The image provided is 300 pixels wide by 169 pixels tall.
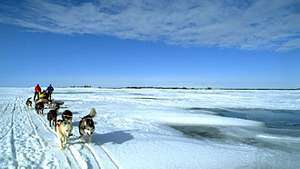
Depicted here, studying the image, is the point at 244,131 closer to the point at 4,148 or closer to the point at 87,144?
the point at 87,144

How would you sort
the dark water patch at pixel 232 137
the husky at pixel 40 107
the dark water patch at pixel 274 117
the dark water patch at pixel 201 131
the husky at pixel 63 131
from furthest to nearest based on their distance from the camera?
the husky at pixel 40 107 < the dark water patch at pixel 274 117 < the dark water patch at pixel 201 131 < the dark water patch at pixel 232 137 < the husky at pixel 63 131

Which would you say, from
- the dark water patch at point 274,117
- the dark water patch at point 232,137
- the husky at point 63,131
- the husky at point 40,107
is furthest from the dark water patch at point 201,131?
the husky at point 40,107

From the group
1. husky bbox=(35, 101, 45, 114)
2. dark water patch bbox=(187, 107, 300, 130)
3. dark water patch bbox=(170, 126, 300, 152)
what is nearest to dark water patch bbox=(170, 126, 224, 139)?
dark water patch bbox=(170, 126, 300, 152)

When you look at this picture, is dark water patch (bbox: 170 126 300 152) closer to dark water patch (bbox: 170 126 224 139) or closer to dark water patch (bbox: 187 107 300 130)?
dark water patch (bbox: 170 126 224 139)

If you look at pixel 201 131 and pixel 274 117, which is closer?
pixel 201 131

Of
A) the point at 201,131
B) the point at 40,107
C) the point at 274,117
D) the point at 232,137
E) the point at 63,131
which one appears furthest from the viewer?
the point at 274,117

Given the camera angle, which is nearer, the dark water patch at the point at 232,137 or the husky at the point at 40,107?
the dark water patch at the point at 232,137

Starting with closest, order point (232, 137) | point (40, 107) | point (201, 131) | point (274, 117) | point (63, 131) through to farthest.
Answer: point (63, 131) → point (232, 137) → point (201, 131) → point (40, 107) → point (274, 117)

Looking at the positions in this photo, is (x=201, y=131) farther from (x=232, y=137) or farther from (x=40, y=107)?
(x=40, y=107)

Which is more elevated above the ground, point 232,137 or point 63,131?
point 63,131

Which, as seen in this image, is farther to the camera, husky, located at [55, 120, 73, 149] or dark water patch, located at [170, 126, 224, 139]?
dark water patch, located at [170, 126, 224, 139]

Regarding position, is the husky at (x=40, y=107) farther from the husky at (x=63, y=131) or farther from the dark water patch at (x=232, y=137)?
the husky at (x=63, y=131)

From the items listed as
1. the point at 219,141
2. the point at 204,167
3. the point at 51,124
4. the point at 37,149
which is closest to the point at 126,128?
the point at 51,124

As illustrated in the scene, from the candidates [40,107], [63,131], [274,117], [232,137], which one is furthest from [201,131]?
[40,107]
